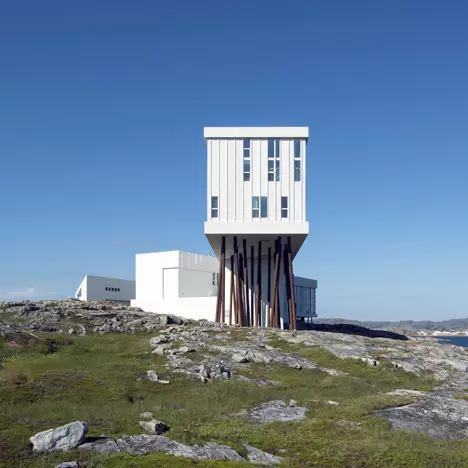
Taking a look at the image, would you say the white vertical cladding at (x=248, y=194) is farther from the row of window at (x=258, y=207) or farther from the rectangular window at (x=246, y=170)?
the row of window at (x=258, y=207)

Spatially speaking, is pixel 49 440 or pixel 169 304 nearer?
pixel 49 440

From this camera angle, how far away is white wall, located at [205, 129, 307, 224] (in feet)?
181

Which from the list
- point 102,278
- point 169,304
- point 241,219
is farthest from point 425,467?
point 102,278

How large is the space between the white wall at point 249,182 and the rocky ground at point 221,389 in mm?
13661

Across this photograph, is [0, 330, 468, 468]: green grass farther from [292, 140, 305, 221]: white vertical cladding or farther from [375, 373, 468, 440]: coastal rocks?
[292, 140, 305, 221]: white vertical cladding

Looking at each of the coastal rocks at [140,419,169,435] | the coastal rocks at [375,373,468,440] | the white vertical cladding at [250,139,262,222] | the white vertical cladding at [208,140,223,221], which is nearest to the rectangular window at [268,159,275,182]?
the white vertical cladding at [250,139,262,222]

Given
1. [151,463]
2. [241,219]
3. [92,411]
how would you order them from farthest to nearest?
[241,219] < [92,411] < [151,463]

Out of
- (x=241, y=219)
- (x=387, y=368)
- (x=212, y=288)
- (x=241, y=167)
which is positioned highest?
(x=241, y=167)

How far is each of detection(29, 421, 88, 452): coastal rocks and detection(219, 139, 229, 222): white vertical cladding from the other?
40.8 meters

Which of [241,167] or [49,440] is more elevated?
[241,167]

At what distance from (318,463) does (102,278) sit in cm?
8540

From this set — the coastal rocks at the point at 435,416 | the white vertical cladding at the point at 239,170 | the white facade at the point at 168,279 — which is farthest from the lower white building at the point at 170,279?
the coastal rocks at the point at 435,416

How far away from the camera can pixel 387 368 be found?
118 ft

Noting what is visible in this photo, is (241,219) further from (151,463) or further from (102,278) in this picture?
(102,278)
